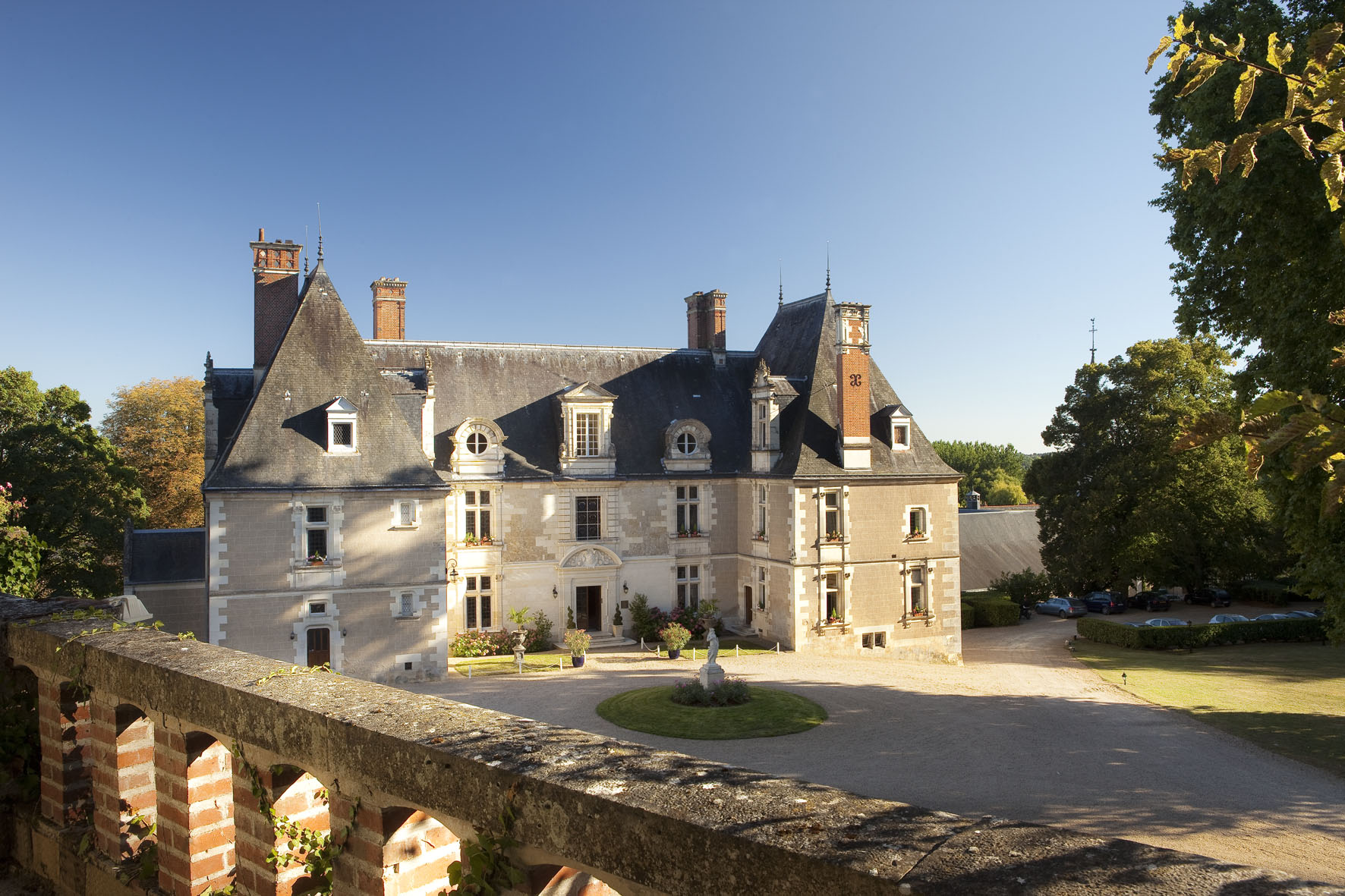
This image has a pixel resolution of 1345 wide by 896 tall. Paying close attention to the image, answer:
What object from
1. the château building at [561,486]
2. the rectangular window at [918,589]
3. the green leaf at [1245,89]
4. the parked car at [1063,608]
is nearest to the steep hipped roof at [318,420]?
the château building at [561,486]

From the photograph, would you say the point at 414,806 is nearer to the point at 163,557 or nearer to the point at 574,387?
the point at 163,557

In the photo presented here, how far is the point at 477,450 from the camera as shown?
24.0m

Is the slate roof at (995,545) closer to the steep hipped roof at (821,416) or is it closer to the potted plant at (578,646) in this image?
the steep hipped roof at (821,416)

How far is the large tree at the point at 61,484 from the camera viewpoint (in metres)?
25.0

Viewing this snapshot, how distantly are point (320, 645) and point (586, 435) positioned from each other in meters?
8.99

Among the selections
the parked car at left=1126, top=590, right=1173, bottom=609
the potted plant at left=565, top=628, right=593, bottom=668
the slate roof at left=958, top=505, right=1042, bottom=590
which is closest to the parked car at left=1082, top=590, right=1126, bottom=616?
the parked car at left=1126, top=590, right=1173, bottom=609

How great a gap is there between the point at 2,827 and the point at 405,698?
3.28 meters

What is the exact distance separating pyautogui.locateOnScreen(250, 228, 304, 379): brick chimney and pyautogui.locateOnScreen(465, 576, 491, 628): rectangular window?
7.79 metres

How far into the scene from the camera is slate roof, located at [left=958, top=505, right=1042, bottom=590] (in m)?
42.0

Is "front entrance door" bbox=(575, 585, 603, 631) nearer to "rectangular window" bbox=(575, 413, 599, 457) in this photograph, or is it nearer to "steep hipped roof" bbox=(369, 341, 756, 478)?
"steep hipped roof" bbox=(369, 341, 756, 478)

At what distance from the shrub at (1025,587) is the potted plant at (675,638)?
Answer: 19.3 metres

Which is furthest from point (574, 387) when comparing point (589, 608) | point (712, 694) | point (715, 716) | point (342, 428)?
point (715, 716)

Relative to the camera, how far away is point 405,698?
11.5ft

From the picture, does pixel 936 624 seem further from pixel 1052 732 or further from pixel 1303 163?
pixel 1303 163
